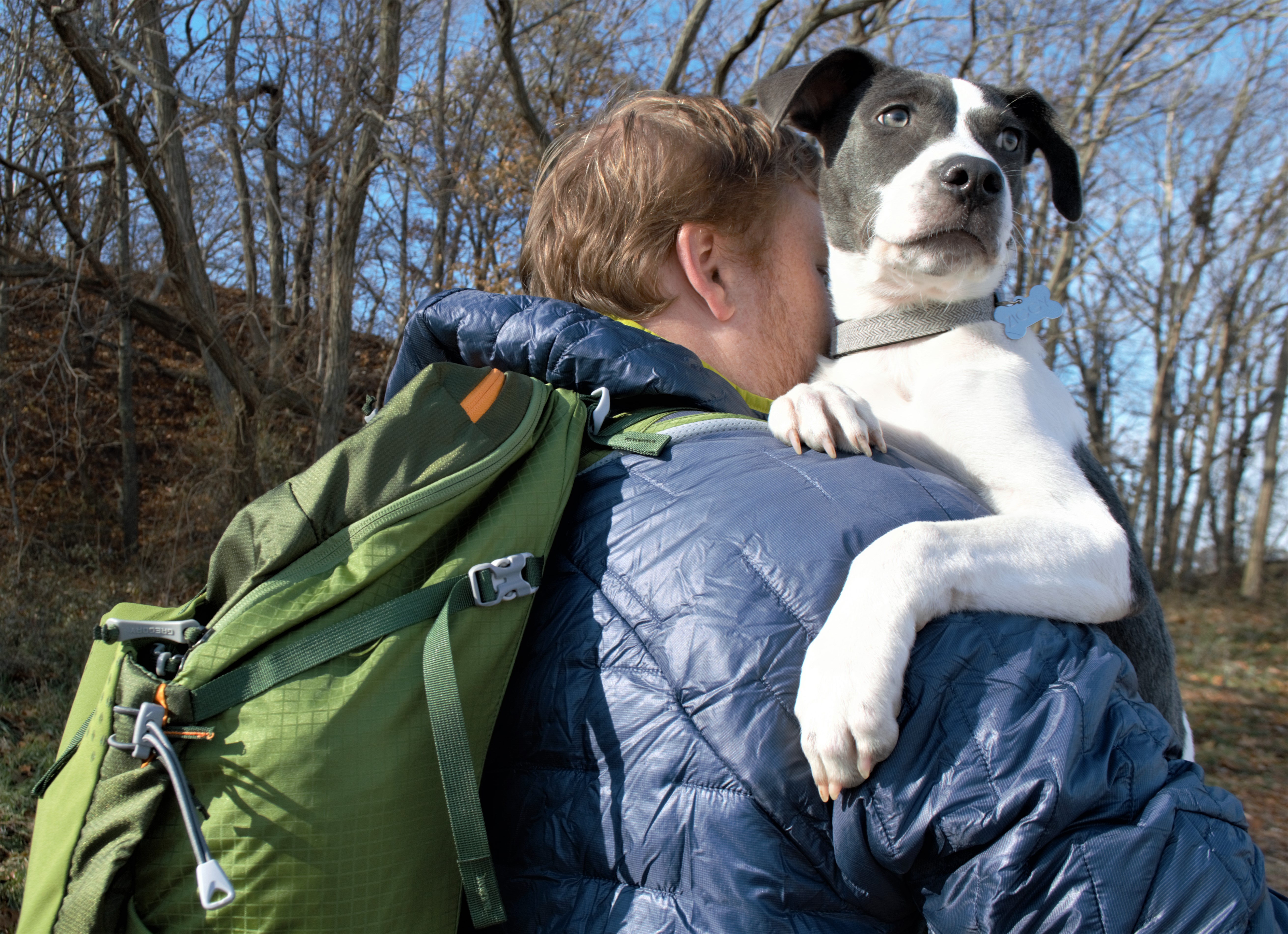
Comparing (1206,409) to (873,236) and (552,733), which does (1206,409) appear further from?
(552,733)

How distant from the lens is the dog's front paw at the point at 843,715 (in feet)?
3.18

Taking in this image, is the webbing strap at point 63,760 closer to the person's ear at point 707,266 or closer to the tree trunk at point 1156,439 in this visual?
the person's ear at point 707,266

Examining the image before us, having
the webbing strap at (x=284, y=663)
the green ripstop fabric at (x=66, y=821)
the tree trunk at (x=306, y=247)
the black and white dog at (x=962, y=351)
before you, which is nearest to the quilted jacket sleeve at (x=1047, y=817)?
the black and white dog at (x=962, y=351)

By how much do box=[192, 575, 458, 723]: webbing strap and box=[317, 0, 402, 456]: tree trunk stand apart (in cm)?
902

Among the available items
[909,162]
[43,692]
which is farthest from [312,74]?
[909,162]

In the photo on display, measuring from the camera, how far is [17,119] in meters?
7.21

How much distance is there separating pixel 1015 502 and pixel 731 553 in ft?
3.59

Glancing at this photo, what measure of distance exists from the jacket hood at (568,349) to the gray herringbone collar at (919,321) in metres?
0.71

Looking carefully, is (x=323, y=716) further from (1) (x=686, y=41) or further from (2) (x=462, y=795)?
(1) (x=686, y=41)

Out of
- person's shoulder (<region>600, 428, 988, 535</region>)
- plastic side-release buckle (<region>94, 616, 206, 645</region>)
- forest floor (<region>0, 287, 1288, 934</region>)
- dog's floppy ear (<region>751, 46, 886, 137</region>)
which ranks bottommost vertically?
forest floor (<region>0, 287, 1288, 934</region>)

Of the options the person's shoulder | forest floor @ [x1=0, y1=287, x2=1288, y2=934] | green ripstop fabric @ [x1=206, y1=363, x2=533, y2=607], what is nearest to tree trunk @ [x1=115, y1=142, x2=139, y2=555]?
forest floor @ [x1=0, y1=287, x2=1288, y2=934]

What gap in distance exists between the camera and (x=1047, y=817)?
90 cm

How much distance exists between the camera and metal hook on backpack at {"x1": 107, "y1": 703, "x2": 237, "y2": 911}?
960mm

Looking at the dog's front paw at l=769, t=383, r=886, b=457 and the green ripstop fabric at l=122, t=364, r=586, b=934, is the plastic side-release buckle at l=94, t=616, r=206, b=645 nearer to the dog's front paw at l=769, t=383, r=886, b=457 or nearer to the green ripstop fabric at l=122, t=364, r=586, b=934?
the green ripstop fabric at l=122, t=364, r=586, b=934
